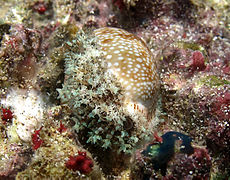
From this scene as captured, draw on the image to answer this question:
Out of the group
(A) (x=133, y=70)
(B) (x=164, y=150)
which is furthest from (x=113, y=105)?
(B) (x=164, y=150)

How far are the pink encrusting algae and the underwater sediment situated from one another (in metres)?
0.02

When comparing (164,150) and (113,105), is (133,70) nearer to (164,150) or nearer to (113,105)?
(113,105)

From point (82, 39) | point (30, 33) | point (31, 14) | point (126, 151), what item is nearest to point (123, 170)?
point (126, 151)

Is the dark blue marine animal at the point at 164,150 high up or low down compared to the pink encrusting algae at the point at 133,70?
down

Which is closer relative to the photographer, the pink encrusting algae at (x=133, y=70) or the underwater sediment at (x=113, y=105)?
the underwater sediment at (x=113, y=105)

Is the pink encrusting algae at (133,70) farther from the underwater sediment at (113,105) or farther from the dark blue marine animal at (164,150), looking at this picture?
the dark blue marine animal at (164,150)

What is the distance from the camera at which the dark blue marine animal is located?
2893mm

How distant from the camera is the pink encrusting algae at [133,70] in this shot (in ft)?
10.8

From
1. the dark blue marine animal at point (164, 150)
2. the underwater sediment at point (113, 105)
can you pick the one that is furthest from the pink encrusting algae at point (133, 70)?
the dark blue marine animal at point (164, 150)

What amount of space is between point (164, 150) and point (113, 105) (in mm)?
1047

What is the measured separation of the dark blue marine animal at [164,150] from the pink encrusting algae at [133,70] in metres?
0.66

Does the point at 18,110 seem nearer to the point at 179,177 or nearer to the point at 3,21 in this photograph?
the point at 3,21

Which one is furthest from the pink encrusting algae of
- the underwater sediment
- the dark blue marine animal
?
the dark blue marine animal

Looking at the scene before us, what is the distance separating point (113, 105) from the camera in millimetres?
3193
